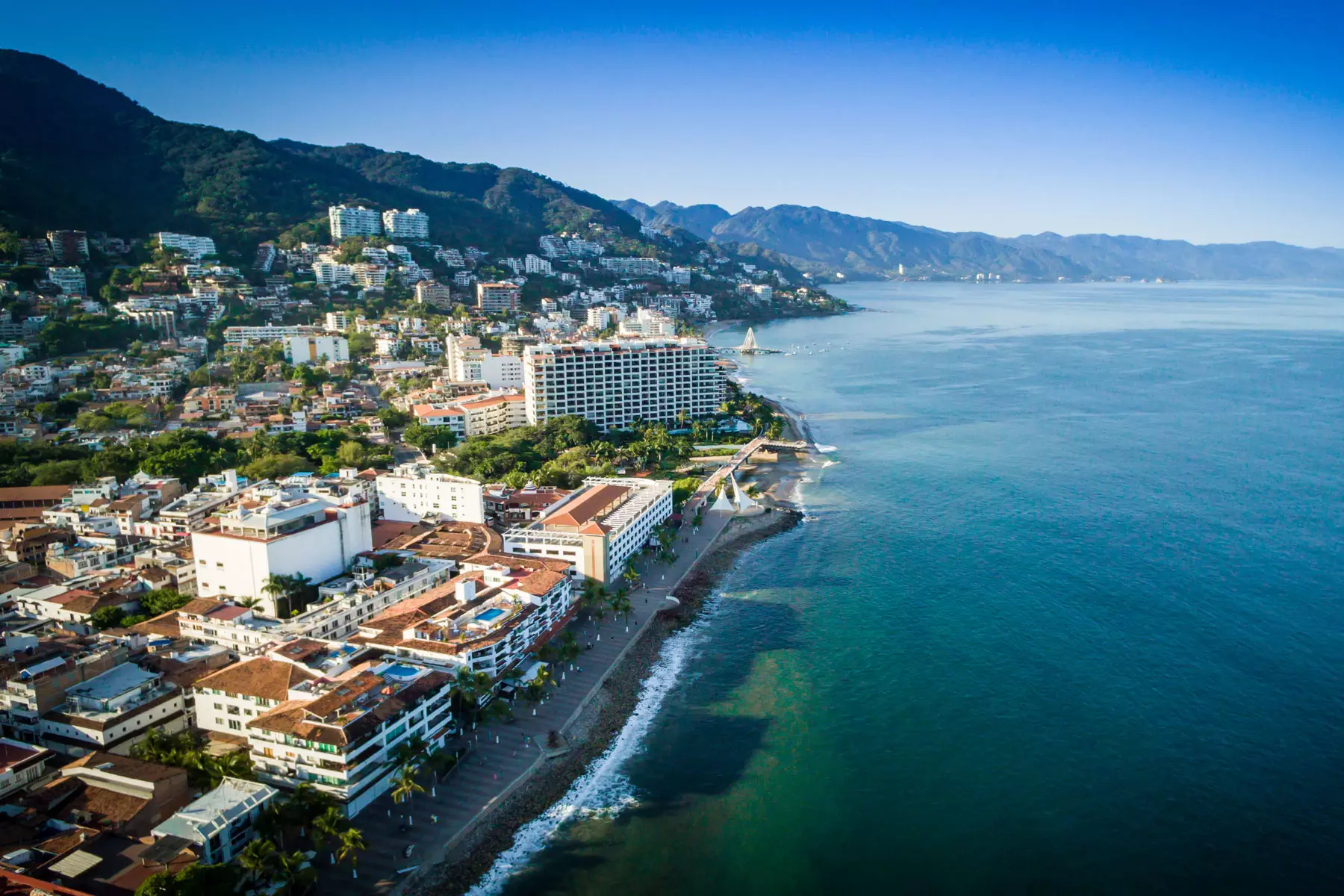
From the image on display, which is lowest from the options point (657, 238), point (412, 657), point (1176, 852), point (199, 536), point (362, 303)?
point (1176, 852)

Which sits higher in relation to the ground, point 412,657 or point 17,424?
point 17,424

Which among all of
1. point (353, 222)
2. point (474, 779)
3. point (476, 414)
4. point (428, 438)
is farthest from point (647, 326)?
point (474, 779)

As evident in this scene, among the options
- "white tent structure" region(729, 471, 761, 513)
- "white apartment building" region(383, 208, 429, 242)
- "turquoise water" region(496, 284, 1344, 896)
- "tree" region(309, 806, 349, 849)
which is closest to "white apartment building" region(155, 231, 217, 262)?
"white apartment building" region(383, 208, 429, 242)

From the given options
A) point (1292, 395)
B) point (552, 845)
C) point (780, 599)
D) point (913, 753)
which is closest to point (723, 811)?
point (552, 845)

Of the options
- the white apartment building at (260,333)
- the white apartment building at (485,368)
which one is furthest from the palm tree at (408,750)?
the white apartment building at (260,333)

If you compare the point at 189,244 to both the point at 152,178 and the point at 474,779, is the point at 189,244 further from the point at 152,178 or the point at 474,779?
the point at 474,779

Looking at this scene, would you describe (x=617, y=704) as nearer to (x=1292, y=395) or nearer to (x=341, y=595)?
(x=341, y=595)

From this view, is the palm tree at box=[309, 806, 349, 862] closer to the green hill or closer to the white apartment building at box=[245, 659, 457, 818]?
the white apartment building at box=[245, 659, 457, 818]
